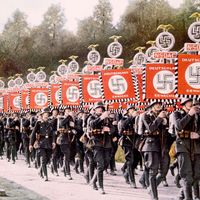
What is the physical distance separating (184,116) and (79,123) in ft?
28.1

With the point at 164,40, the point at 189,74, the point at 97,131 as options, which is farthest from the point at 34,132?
the point at 189,74

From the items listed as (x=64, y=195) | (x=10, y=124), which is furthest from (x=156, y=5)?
(x=64, y=195)

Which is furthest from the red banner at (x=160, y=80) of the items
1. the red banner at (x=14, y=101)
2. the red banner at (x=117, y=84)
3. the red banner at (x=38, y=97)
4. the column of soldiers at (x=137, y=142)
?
the red banner at (x=14, y=101)

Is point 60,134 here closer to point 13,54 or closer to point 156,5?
point 156,5

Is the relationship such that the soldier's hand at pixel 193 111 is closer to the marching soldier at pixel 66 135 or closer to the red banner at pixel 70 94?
the marching soldier at pixel 66 135

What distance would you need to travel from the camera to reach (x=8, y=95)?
1266 inches

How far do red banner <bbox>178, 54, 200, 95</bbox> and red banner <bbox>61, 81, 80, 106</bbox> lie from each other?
32.5 feet

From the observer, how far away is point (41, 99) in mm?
25562

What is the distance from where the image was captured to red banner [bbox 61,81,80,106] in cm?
2214

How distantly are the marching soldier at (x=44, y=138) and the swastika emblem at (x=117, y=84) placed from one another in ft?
9.04

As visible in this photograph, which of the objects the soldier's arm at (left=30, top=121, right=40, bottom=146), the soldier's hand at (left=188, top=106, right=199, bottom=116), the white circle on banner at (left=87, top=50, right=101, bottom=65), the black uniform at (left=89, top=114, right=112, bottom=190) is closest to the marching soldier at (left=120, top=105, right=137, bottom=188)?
the black uniform at (left=89, top=114, right=112, bottom=190)

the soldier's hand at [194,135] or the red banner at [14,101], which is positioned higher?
the red banner at [14,101]

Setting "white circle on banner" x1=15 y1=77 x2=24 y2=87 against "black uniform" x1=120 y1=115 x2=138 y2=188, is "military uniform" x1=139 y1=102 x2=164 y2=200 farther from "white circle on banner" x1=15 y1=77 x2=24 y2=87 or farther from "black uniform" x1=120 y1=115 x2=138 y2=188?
"white circle on banner" x1=15 y1=77 x2=24 y2=87

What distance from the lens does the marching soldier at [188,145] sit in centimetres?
962
